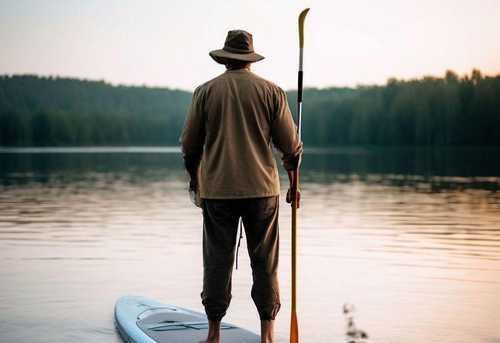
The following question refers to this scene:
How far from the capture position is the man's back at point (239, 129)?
551 centimetres

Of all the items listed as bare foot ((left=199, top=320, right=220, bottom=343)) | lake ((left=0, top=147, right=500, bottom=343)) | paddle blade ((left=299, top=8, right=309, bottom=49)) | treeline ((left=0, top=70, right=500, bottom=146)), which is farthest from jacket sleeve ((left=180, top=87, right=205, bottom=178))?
treeline ((left=0, top=70, right=500, bottom=146))

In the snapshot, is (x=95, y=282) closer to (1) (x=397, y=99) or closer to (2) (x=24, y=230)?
(2) (x=24, y=230)

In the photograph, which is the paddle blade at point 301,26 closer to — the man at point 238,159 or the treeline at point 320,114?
the man at point 238,159

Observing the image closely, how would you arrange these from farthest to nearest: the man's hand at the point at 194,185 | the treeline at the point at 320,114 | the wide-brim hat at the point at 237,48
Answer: the treeline at the point at 320,114, the man's hand at the point at 194,185, the wide-brim hat at the point at 237,48

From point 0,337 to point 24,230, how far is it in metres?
9.51

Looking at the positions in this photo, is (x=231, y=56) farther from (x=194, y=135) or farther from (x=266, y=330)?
(x=266, y=330)

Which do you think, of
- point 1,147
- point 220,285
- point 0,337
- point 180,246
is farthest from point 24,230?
point 1,147

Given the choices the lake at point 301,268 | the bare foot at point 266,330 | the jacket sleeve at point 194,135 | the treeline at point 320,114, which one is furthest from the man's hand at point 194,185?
the treeline at point 320,114

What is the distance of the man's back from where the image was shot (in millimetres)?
5512

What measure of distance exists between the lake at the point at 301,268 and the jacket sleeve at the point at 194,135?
2.40m

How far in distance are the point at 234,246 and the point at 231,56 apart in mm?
1343

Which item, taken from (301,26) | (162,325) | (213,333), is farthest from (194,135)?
(162,325)

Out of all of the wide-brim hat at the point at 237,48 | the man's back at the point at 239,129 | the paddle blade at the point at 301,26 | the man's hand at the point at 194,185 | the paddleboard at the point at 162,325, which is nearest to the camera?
the man's back at the point at 239,129

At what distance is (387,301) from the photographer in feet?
31.1
